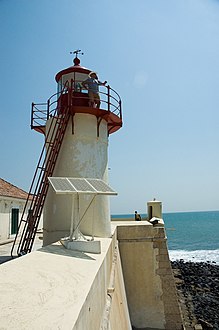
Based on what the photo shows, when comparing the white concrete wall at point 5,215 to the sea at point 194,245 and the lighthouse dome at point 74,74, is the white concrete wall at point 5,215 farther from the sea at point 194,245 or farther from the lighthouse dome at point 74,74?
the sea at point 194,245

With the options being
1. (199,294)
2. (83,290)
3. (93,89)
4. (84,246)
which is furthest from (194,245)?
(83,290)

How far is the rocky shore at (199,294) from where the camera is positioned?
13.5 m

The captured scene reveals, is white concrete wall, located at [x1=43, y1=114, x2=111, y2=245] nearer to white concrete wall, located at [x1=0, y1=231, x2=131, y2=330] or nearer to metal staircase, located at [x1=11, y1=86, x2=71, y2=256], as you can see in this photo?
metal staircase, located at [x1=11, y1=86, x2=71, y2=256]

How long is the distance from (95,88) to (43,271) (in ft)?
23.0

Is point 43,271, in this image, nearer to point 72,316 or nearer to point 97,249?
point 72,316

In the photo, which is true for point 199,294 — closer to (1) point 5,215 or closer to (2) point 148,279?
(2) point 148,279

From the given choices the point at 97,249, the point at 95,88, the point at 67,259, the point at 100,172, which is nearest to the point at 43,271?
the point at 67,259

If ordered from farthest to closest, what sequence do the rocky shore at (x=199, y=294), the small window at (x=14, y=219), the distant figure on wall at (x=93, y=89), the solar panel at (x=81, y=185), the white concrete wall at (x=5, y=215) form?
the small window at (x=14, y=219) → the white concrete wall at (x=5, y=215) → the rocky shore at (x=199, y=294) → the distant figure on wall at (x=93, y=89) → the solar panel at (x=81, y=185)

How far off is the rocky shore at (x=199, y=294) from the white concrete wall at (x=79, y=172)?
757 centimetres

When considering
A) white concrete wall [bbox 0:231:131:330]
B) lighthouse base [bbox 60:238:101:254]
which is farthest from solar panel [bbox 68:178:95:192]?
white concrete wall [bbox 0:231:131:330]

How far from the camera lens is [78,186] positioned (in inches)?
245

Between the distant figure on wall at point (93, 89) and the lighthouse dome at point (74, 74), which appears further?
the lighthouse dome at point (74, 74)

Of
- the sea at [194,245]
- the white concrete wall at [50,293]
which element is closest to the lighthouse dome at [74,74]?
the white concrete wall at [50,293]

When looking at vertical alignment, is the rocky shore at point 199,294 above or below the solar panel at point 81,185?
below
